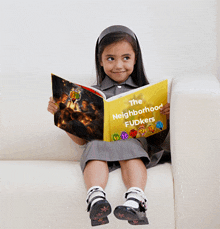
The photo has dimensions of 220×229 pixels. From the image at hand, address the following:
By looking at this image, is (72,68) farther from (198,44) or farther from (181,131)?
(181,131)

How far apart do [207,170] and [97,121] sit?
407mm

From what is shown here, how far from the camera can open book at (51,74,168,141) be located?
124cm

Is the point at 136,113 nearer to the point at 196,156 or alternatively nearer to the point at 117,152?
the point at 117,152

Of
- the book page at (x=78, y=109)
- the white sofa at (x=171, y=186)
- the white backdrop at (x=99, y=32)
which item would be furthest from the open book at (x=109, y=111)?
the white backdrop at (x=99, y=32)

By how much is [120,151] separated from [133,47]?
1.63 ft

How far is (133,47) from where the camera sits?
4.89 feet

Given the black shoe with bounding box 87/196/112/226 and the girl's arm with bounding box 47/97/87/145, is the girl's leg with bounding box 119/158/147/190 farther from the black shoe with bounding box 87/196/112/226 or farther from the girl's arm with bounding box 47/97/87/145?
the girl's arm with bounding box 47/97/87/145

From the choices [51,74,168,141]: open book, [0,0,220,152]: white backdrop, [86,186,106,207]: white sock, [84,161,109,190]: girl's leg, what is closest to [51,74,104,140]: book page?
[51,74,168,141]: open book

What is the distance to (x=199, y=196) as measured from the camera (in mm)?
1119

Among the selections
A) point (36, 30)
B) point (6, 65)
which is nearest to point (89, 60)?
point (36, 30)

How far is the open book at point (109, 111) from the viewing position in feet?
4.08

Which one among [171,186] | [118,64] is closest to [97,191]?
[171,186]

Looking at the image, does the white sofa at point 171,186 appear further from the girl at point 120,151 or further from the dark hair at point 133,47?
the dark hair at point 133,47

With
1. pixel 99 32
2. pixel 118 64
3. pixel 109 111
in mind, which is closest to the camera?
pixel 109 111
